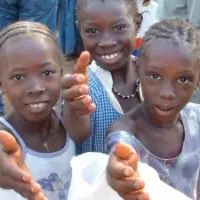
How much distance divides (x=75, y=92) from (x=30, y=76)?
219 mm

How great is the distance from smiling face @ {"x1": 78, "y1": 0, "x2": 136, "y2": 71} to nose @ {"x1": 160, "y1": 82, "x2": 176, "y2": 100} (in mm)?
432

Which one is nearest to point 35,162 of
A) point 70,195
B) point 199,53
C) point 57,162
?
point 57,162

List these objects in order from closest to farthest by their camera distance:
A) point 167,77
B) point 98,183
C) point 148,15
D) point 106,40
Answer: point 98,183
point 167,77
point 106,40
point 148,15

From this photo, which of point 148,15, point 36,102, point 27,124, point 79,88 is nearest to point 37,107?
point 36,102

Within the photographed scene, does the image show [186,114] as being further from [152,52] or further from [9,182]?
[9,182]

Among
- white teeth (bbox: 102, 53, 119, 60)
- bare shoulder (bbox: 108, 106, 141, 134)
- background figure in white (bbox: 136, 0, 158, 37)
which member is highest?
white teeth (bbox: 102, 53, 119, 60)

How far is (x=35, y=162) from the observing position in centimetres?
214

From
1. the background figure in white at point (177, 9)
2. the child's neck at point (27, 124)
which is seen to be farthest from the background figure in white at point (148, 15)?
the child's neck at point (27, 124)

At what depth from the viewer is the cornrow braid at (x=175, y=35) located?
2.07m

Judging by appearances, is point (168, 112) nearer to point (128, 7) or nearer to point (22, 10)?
point (128, 7)

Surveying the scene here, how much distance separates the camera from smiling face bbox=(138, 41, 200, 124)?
2.02 meters

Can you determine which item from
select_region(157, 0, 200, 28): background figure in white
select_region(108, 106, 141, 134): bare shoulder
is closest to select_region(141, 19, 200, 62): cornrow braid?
select_region(108, 106, 141, 134): bare shoulder

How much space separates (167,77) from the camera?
6.64 feet

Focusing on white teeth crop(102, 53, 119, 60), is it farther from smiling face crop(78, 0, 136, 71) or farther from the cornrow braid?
the cornrow braid
